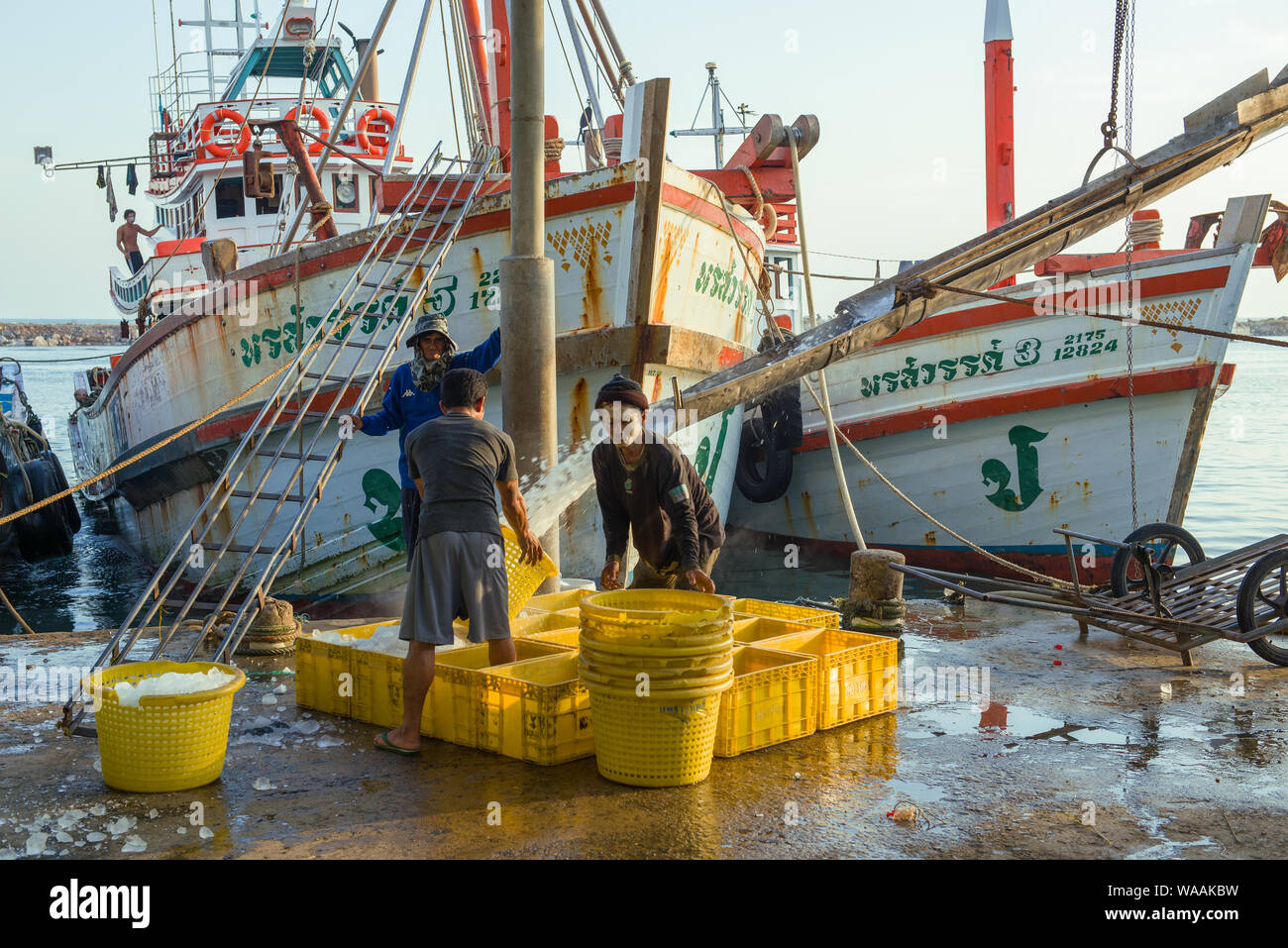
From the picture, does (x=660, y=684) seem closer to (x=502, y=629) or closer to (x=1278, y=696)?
(x=502, y=629)

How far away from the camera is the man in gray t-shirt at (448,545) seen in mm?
4617

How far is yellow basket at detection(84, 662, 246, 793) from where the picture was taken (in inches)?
162

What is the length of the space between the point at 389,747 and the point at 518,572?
1.10m

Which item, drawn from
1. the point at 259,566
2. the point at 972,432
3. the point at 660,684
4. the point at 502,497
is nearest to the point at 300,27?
the point at 259,566

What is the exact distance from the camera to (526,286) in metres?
6.51

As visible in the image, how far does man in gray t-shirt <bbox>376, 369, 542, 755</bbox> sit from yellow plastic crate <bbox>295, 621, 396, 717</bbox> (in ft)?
1.81

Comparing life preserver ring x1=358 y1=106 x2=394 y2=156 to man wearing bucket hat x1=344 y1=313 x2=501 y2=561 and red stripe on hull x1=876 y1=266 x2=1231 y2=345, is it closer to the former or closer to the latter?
red stripe on hull x1=876 y1=266 x2=1231 y2=345

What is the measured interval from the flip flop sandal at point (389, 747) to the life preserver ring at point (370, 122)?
11884 mm

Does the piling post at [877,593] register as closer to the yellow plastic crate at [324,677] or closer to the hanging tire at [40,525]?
the yellow plastic crate at [324,677]

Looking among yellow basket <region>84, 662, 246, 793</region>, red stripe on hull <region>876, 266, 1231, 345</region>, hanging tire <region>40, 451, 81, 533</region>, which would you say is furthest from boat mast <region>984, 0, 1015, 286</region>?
hanging tire <region>40, 451, 81, 533</region>
